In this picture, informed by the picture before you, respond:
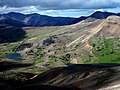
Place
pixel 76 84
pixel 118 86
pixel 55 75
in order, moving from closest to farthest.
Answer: pixel 118 86
pixel 76 84
pixel 55 75

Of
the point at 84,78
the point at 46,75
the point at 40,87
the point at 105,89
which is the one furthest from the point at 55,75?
the point at 105,89

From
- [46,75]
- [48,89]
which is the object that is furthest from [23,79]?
Answer: [48,89]

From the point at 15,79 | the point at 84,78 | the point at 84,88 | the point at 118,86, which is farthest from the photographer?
the point at 15,79

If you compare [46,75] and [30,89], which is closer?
[30,89]

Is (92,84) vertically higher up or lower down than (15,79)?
higher up

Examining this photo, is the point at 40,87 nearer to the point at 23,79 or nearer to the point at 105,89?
the point at 105,89

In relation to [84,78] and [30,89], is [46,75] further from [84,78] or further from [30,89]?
[30,89]

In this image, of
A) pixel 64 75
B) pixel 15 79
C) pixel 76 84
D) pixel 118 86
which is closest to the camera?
pixel 118 86

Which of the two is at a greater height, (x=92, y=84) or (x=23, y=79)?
(x=92, y=84)

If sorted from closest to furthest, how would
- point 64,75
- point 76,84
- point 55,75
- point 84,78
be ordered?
point 76,84 → point 84,78 → point 64,75 → point 55,75
